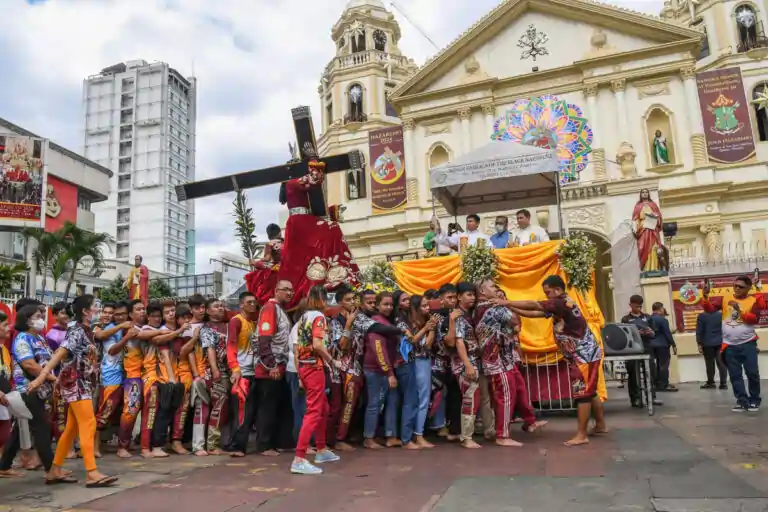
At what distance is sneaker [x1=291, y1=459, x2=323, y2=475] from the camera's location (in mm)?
4680

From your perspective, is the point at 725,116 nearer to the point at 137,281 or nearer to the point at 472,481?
the point at 137,281

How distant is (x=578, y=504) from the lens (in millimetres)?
3492

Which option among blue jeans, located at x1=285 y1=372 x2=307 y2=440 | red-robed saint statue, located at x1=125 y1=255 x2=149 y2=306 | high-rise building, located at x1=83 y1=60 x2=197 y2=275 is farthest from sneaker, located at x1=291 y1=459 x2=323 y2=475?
high-rise building, located at x1=83 y1=60 x2=197 y2=275

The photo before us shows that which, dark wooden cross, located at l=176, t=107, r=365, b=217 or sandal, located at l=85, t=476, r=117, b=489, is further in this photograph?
dark wooden cross, located at l=176, t=107, r=365, b=217

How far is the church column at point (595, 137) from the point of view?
24.4m

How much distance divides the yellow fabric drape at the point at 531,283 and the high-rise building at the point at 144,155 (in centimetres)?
6884

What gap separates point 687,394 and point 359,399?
628 centimetres

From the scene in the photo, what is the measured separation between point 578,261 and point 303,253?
3.31m

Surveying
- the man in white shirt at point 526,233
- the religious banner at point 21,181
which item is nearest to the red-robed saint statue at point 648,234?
the man in white shirt at point 526,233

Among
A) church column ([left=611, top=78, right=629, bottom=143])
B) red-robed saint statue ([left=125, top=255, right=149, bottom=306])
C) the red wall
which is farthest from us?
the red wall

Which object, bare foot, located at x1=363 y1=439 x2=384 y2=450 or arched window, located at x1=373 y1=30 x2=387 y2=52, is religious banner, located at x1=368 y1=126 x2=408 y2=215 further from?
bare foot, located at x1=363 y1=439 x2=384 y2=450

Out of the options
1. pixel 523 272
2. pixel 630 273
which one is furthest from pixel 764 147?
pixel 523 272

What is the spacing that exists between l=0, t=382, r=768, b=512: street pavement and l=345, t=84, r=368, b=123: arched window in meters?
27.4

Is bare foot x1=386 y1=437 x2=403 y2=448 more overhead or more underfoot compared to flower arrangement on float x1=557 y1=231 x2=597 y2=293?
more underfoot
